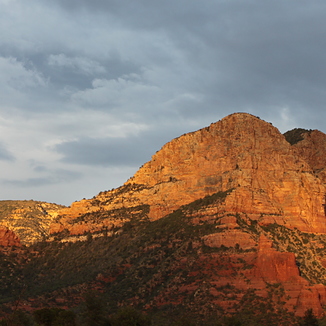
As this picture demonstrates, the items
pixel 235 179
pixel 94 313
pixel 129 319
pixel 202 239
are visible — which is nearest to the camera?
pixel 129 319

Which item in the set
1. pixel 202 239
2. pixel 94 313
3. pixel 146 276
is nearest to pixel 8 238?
pixel 146 276

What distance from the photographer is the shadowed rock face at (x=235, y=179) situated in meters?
129

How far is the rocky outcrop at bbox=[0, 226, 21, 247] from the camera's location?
152962mm

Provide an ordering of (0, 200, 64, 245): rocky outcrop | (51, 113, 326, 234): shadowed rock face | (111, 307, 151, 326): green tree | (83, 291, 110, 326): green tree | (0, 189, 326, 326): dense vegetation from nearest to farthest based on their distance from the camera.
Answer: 1. (111, 307, 151, 326): green tree
2. (83, 291, 110, 326): green tree
3. (0, 189, 326, 326): dense vegetation
4. (51, 113, 326, 234): shadowed rock face
5. (0, 200, 64, 245): rocky outcrop

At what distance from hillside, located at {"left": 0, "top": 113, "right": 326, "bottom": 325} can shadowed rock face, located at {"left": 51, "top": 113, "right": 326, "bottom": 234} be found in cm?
24

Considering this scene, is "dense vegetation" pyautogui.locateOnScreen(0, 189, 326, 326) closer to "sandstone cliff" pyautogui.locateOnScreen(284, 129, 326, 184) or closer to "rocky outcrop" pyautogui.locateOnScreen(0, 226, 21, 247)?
"rocky outcrop" pyautogui.locateOnScreen(0, 226, 21, 247)

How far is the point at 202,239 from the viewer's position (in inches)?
4619

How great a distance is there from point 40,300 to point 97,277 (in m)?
12.3

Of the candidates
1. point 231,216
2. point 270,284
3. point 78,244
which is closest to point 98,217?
point 78,244

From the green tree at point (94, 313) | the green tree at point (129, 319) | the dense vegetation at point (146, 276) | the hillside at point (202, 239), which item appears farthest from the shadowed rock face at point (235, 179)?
the green tree at point (129, 319)

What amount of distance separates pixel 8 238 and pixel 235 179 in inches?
2218

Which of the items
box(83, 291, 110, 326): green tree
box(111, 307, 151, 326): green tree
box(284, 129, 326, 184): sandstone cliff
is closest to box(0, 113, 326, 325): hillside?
box(284, 129, 326, 184): sandstone cliff

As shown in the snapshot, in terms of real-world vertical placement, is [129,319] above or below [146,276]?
below

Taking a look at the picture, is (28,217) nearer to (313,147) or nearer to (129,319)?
(313,147)
